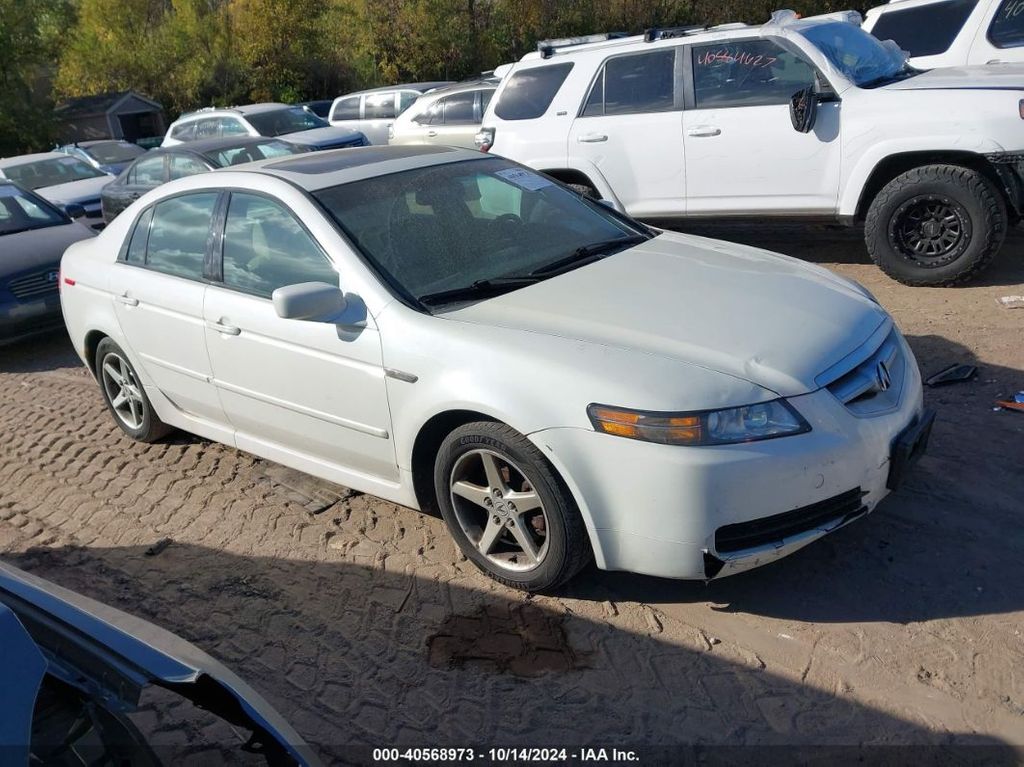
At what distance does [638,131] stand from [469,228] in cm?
398

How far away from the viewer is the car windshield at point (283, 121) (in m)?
15.7

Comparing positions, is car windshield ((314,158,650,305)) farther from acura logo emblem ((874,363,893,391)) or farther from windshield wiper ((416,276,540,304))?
acura logo emblem ((874,363,893,391))

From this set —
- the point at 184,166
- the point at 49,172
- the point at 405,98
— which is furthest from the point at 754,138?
the point at 49,172

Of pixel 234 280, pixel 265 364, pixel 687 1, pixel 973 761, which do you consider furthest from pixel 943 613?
pixel 687 1

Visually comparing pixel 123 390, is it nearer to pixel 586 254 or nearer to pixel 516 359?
pixel 586 254

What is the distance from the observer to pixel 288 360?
4059 mm

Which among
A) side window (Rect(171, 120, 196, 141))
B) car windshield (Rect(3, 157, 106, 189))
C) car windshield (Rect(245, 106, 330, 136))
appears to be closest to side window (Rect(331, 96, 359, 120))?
car windshield (Rect(245, 106, 330, 136))

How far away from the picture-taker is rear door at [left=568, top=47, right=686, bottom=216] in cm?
761

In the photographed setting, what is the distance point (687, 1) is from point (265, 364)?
27.3 m

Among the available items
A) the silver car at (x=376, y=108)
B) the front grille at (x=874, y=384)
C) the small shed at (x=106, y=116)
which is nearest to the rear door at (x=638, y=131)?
the front grille at (x=874, y=384)

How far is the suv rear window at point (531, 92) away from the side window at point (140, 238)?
14.0ft

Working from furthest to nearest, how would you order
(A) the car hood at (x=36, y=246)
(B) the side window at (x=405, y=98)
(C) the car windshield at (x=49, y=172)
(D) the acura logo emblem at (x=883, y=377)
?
(B) the side window at (x=405, y=98)
(C) the car windshield at (x=49, y=172)
(A) the car hood at (x=36, y=246)
(D) the acura logo emblem at (x=883, y=377)

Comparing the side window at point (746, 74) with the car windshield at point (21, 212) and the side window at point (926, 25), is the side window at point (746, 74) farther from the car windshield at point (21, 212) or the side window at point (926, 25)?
the car windshield at point (21, 212)

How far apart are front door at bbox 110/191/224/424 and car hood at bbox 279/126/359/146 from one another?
Result: 9375 mm
